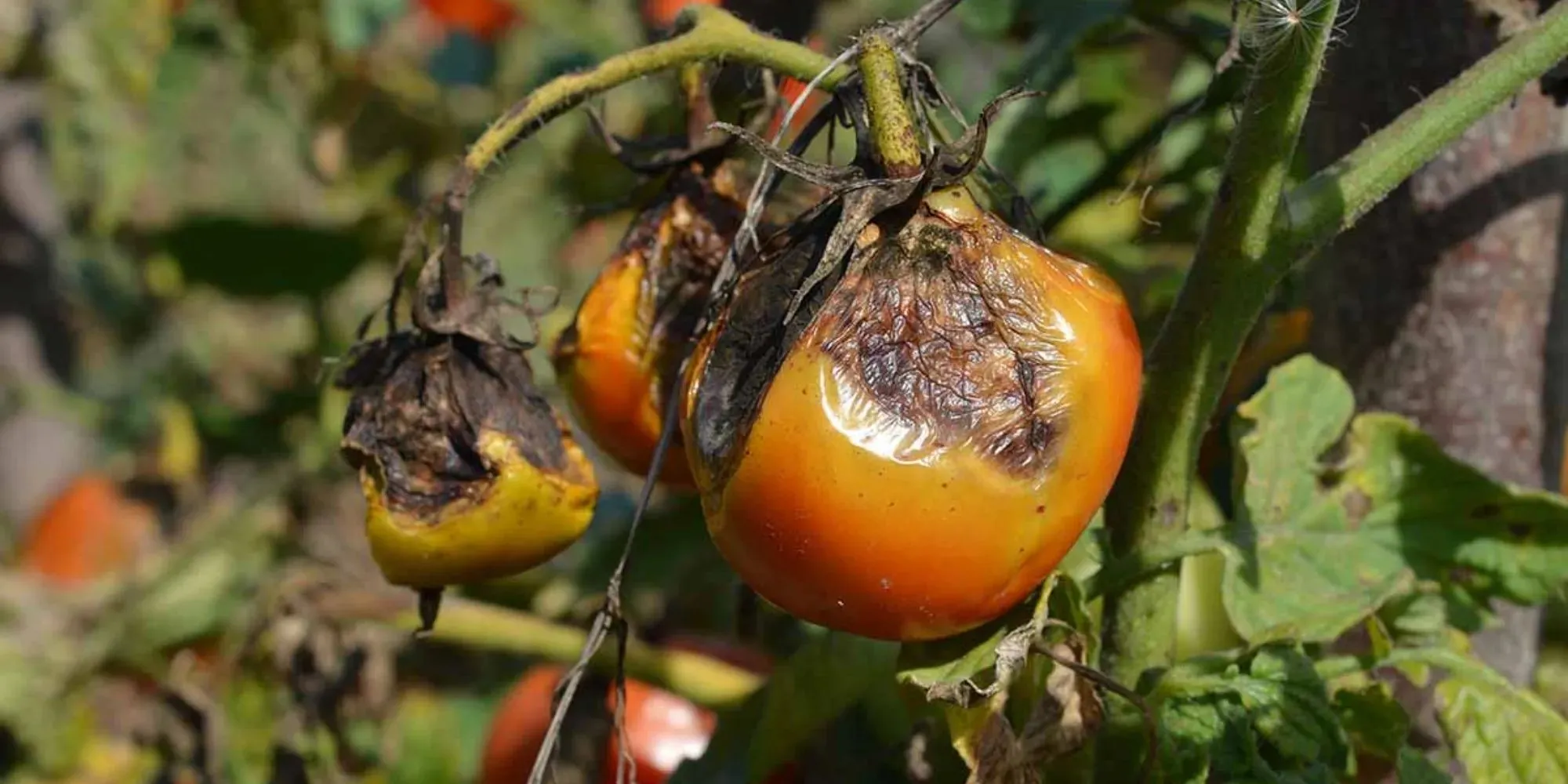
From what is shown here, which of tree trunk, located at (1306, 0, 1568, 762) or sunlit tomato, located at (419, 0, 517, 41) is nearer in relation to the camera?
tree trunk, located at (1306, 0, 1568, 762)

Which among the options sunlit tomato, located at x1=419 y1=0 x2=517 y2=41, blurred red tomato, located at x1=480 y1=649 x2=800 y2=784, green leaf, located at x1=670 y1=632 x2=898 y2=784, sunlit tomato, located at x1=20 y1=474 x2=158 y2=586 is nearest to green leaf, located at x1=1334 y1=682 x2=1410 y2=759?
green leaf, located at x1=670 y1=632 x2=898 y2=784

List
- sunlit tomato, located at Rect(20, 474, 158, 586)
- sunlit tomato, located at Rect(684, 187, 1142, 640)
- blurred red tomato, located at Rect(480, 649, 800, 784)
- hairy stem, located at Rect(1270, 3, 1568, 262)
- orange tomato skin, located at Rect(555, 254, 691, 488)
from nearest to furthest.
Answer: sunlit tomato, located at Rect(684, 187, 1142, 640) → hairy stem, located at Rect(1270, 3, 1568, 262) → orange tomato skin, located at Rect(555, 254, 691, 488) → blurred red tomato, located at Rect(480, 649, 800, 784) → sunlit tomato, located at Rect(20, 474, 158, 586)

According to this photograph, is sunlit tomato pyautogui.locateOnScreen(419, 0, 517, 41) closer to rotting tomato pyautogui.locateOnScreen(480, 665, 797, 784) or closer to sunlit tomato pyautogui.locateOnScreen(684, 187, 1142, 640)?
rotting tomato pyautogui.locateOnScreen(480, 665, 797, 784)

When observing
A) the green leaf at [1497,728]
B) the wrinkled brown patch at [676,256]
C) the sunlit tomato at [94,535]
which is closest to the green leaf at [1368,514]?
the green leaf at [1497,728]

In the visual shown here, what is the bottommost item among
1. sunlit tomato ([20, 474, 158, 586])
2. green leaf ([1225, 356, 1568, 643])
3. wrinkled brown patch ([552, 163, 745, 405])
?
sunlit tomato ([20, 474, 158, 586])

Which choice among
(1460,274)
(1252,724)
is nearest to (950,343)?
(1252,724)

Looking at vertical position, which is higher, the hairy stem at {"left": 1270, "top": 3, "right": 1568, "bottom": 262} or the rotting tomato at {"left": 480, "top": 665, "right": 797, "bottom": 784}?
the hairy stem at {"left": 1270, "top": 3, "right": 1568, "bottom": 262}

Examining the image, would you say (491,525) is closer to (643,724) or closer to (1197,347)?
(1197,347)
